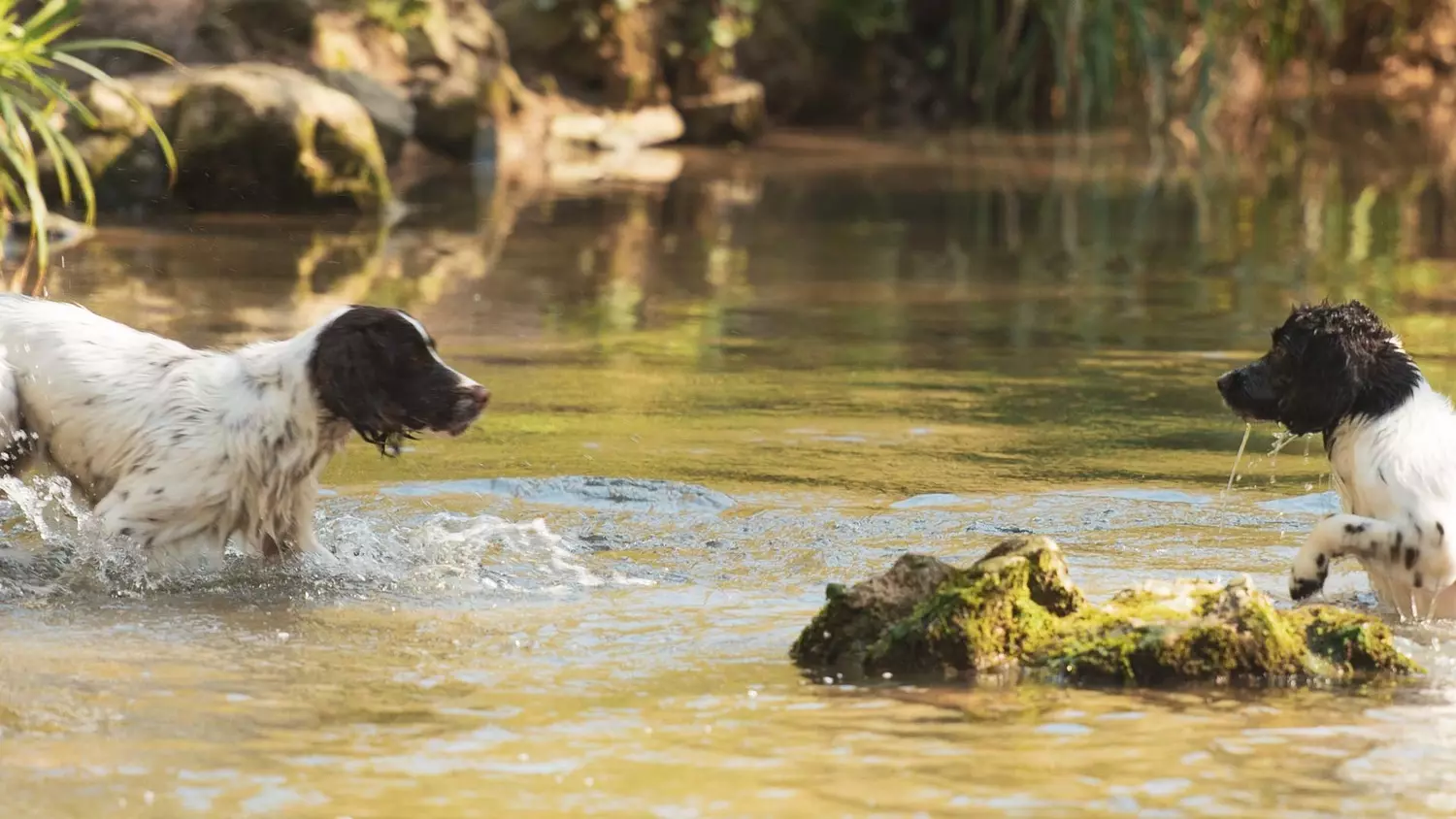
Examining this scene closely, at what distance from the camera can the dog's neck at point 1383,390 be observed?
6051mm

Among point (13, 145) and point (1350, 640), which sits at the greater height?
point (13, 145)

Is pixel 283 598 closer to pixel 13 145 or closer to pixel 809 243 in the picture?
pixel 13 145

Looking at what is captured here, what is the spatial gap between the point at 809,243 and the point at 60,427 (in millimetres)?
8911

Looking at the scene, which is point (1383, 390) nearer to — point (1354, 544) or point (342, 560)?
point (1354, 544)

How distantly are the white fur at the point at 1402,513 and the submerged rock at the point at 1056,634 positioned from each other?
58 cm

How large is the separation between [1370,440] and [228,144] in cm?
1118

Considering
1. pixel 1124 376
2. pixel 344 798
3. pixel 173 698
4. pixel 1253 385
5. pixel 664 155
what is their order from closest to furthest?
1. pixel 344 798
2. pixel 173 698
3. pixel 1253 385
4. pixel 1124 376
5. pixel 664 155

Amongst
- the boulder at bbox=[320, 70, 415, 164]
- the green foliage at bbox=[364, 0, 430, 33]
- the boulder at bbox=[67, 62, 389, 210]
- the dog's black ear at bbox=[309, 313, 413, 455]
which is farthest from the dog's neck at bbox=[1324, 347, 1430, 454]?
the green foliage at bbox=[364, 0, 430, 33]

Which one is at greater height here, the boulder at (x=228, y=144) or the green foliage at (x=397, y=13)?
the green foliage at (x=397, y=13)

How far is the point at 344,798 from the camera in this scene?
4.09 meters

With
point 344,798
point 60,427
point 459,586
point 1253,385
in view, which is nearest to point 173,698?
point 344,798

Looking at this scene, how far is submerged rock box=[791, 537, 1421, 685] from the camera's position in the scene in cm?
500

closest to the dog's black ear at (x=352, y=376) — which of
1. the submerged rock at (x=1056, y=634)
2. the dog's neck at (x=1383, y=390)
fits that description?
the submerged rock at (x=1056, y=634)

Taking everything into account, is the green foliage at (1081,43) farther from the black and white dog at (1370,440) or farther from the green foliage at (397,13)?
the black and white dog at (1370,440)
